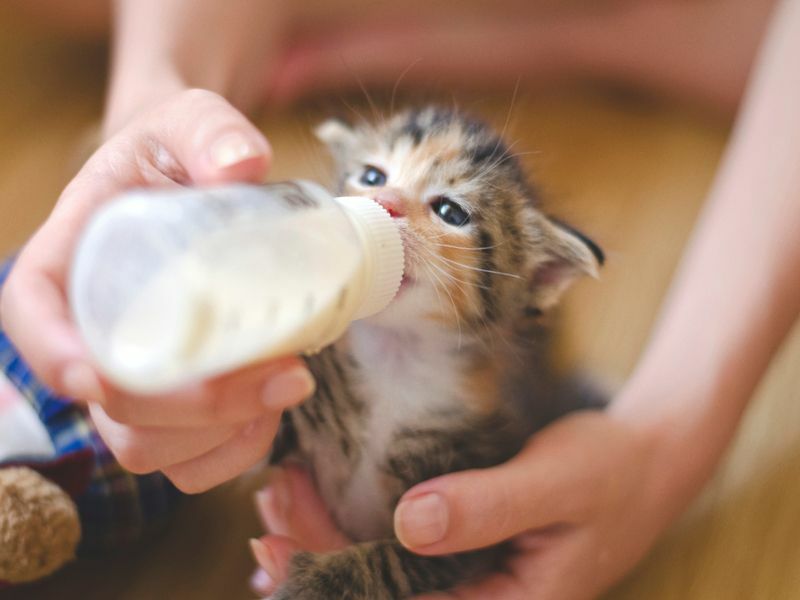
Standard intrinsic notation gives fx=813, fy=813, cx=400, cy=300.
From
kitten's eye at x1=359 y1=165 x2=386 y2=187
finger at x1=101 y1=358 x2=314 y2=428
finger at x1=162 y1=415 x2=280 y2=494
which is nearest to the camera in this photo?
finger at x1=101 y1=358 x2=314 y2=428

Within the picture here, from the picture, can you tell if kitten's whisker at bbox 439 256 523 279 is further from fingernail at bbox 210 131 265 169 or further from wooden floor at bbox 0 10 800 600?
fingernail at bbox 210 131 265 169

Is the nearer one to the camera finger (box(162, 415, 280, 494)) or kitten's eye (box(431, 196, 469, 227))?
finger (box(162, 415, 280, 494))

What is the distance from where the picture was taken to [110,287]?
0.43 meters

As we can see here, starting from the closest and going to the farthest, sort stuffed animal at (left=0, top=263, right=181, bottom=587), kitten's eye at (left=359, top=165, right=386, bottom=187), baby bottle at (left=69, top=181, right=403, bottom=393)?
baby bottle at (left=69, top=181, right=403, bottom=393)
stuffed animal at (left=0, top=263, right=181, bottom=587)
kitten's eye at (left=359, top=165, right=386, bottom=187)

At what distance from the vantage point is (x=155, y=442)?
62 centimetres

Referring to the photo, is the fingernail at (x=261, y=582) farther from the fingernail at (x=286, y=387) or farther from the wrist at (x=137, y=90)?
the wrist at (x=137, y=90)

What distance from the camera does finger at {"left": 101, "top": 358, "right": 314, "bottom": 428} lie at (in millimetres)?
526

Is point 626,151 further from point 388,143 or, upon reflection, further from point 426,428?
point 426,428

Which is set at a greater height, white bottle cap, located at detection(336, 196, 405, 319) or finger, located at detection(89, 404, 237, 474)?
white bottle cap, located at detection(336, 196, 405, 319)

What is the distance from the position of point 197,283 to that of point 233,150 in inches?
7.7

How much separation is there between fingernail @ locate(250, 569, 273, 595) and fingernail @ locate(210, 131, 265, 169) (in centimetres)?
45

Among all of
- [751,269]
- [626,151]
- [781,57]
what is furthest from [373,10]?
[751,269]

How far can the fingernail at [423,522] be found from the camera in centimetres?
72

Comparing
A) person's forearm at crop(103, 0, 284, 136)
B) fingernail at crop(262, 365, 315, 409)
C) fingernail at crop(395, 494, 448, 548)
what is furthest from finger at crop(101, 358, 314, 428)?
person's forearm at crop(103, 0, 284, 136)
